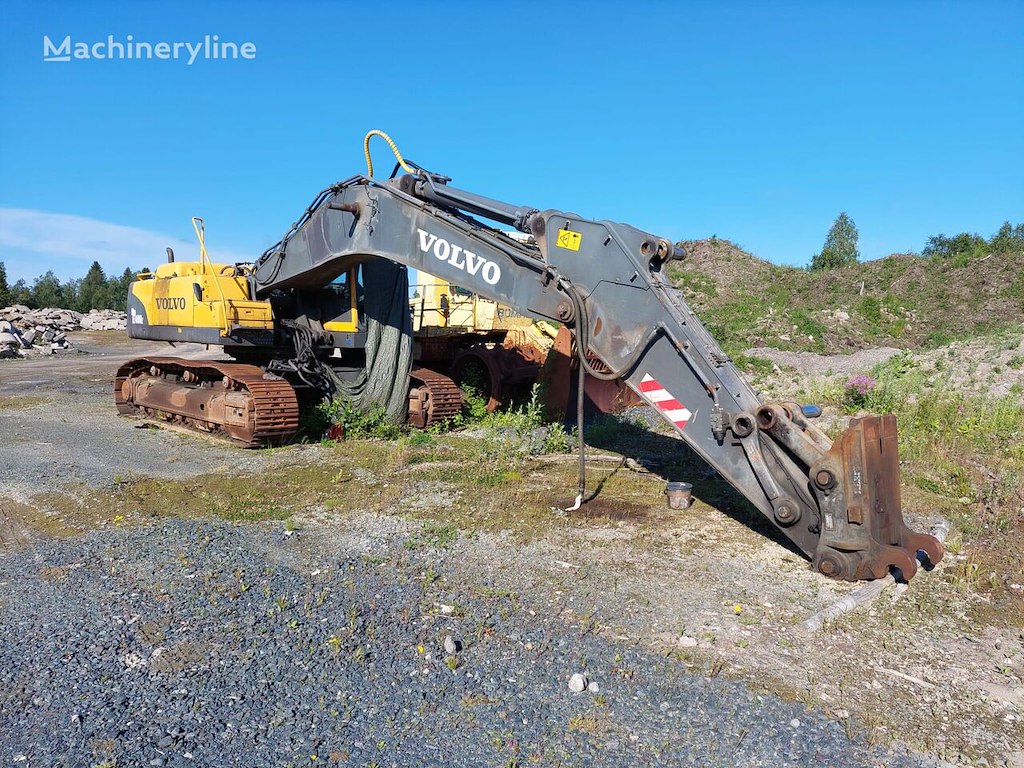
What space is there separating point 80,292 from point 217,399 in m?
70.3

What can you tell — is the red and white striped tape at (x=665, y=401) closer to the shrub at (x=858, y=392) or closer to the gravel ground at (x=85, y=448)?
the gravel ground at (x=85, y=448)

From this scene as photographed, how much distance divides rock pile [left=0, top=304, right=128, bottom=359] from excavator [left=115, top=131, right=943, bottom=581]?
1830 centimetres

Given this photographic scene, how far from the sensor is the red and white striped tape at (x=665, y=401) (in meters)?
5.34

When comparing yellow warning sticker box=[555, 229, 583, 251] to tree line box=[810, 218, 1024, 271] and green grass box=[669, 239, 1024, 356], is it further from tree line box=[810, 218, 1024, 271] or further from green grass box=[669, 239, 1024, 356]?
tree line box=[810, 218, 1024, 271]

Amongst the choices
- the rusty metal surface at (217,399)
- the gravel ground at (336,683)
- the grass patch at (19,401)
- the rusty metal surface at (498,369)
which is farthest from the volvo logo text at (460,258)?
the grass patch at (19,401)

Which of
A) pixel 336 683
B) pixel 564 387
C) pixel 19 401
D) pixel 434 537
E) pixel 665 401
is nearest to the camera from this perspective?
pixel 336 683

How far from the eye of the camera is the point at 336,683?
3479mm

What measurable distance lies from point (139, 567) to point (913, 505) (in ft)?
21.2

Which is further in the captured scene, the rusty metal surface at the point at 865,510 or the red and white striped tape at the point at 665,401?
the red and white striped tape at the point at 665,401

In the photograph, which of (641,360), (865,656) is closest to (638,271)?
(641,360)

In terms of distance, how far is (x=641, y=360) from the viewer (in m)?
5.62

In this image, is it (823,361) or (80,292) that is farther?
(80,292)

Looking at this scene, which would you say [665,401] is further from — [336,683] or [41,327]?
[41,327]

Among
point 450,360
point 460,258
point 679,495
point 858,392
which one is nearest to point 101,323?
point 450,360
